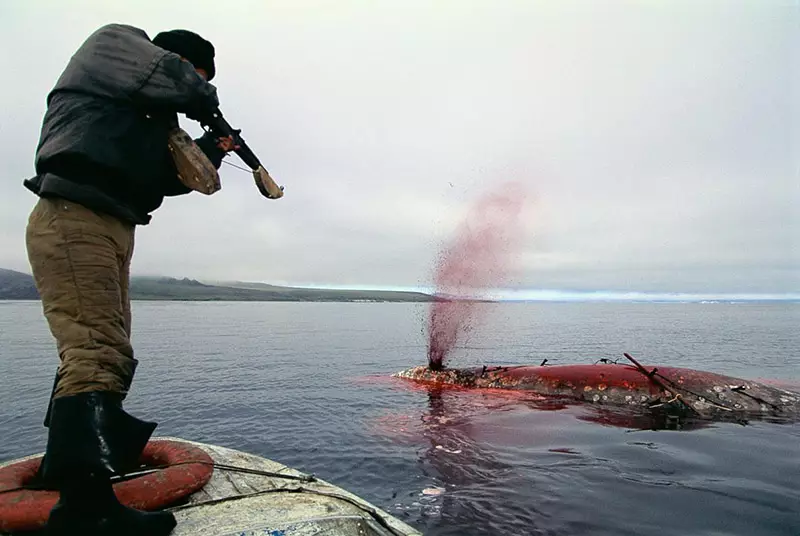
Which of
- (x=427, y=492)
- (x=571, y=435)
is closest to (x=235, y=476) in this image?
(x=427, y=492)

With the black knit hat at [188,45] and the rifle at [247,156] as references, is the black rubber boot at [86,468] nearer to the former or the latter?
the rifle at [247,156]

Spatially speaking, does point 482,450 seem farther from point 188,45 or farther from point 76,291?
point 188,45

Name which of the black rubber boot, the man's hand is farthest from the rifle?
the black rubber boot

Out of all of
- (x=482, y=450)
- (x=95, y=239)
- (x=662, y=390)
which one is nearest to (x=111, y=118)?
(x=95, y=239)

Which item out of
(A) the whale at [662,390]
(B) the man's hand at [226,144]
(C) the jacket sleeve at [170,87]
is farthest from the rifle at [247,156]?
(A) the whale at [662,390]

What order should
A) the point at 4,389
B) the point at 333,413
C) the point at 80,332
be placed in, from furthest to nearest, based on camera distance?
the point at 4,389, the point at 333,413, the point at 80,332

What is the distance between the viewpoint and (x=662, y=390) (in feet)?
44.0

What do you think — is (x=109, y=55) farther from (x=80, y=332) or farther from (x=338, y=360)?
(x=338, y=360)

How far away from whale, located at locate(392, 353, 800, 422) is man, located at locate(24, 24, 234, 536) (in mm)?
12549

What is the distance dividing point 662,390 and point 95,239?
14544 mm

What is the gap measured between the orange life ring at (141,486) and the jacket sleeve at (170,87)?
2.86 meters

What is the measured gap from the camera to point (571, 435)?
35.2ft

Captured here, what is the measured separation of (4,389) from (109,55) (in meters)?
21.0

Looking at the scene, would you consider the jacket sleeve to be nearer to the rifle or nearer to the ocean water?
the rifle
